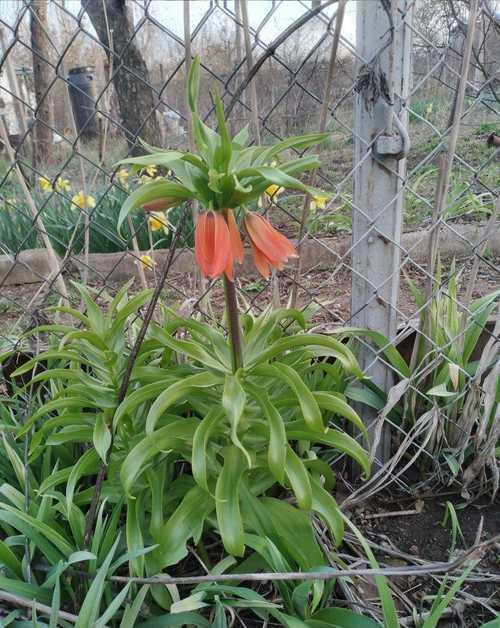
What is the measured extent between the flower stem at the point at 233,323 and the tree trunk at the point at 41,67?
0.57m

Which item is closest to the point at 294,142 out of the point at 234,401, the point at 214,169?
the point at 214,169

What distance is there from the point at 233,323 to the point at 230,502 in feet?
1.04

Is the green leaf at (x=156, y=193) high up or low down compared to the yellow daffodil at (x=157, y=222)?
up

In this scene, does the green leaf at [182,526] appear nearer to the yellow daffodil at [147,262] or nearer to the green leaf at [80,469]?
the green leaf at [80,469]

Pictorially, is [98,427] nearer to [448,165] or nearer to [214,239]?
[214,239]

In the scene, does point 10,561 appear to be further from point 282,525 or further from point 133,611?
point 282,525

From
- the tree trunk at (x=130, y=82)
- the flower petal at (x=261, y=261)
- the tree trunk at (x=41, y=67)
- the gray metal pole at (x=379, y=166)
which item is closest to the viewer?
the flower petal at (x=261, y=261)

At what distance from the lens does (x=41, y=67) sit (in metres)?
4.07

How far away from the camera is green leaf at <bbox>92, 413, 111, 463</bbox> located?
0.98 meters

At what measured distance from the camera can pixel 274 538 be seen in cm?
101

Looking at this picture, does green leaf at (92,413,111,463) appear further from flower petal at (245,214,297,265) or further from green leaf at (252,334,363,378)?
flower petal at (245,214,297,265)

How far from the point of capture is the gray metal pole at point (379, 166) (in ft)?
3.37

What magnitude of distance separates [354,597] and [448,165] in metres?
0.92

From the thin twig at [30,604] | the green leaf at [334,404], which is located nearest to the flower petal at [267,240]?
the green leaf at [334,404]
